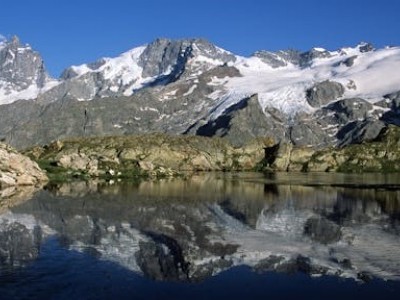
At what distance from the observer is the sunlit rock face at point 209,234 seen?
5819cm

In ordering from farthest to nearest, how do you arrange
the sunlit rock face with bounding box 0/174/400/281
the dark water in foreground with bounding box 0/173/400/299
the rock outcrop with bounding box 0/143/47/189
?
the rock outcrop with bounding box 0/143/47/189
the sunlit rock face with bounding box 0/174/400/281
the dark water in foreground with bounding box 0/173/400/299

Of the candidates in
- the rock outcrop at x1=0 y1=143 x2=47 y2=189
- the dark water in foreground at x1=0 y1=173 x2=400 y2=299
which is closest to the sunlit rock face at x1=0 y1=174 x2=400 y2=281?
the dark water in foreground at x1=0 y1=173 x2=400 y2=299

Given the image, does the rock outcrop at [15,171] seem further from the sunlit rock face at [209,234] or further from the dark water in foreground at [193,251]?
the dark water in foreground at [193,251]

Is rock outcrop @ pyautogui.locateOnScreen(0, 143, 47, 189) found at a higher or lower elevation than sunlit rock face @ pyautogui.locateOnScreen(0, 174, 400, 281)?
higher

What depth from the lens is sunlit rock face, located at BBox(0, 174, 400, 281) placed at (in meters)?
58.2

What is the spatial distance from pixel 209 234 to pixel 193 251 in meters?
11.7

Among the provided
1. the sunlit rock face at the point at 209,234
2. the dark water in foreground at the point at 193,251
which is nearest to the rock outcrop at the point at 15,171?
the sunlit rock face at the point at 209,234

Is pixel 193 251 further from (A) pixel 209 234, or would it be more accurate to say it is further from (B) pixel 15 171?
(B) pixel 15 171

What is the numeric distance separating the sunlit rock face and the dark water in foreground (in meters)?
0.13

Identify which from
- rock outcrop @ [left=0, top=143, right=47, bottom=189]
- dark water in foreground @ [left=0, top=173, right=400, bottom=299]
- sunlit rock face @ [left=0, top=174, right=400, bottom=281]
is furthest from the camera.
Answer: rock outcrop @ [left=0, top=143, right=47, bottom=189]

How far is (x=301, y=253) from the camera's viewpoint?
6456cm

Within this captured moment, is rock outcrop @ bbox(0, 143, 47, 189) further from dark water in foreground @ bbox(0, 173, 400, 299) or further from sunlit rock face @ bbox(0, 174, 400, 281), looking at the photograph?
dark water in foreground @ bbox(0, 173, 400, 299)

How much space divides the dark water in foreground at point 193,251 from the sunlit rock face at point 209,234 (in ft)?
0.42

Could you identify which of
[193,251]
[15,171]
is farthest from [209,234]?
[15,171]
